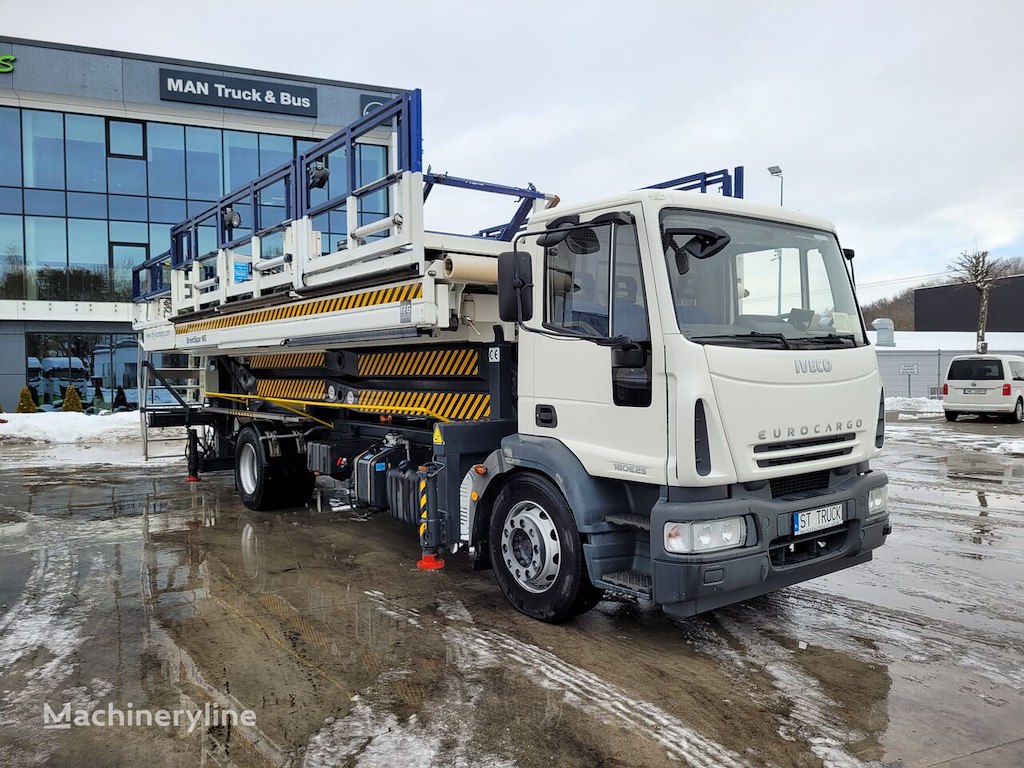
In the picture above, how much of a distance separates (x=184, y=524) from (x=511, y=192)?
17.5 feet

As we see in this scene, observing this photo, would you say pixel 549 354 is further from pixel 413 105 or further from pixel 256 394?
pixel 256 394

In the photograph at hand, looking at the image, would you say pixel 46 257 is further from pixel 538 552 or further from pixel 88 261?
pixel 538 552

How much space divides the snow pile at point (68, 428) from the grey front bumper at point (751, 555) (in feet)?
57.1

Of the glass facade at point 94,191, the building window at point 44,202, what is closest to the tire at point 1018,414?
the glass facade at point 94,191

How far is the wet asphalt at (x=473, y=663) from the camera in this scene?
3465 millimetres

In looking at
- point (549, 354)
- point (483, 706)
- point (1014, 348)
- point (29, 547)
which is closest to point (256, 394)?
point (29, 547)

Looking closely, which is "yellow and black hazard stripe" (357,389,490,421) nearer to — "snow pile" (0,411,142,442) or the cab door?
the cab door

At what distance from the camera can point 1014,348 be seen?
36438 mm

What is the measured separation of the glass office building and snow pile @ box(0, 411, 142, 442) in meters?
4.21

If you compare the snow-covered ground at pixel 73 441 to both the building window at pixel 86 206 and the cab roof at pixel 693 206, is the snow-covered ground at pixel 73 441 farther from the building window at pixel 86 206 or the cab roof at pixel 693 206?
the cab roof at pixel 693 206

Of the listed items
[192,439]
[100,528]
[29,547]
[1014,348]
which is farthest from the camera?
[1014,348]

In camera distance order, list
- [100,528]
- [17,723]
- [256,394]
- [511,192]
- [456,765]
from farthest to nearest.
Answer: [256,394] < [100,528] < [511,192] < [17,723] < [456,765]

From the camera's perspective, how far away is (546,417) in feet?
16.4

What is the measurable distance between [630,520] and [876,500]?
5.72ft
